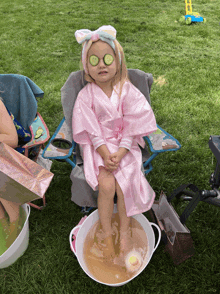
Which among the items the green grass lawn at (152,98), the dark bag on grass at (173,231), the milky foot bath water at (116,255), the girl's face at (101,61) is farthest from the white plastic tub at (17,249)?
the girl's face at (101,61)

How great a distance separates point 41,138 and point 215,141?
1.15 metres

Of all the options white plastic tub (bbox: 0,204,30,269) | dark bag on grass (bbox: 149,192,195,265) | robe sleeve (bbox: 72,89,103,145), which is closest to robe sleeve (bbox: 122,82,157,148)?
robe sleeve (bbox: 72,89,103,145)

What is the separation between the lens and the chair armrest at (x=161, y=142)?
1.61 meters

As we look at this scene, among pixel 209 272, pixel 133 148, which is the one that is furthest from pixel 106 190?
pixel 209 272

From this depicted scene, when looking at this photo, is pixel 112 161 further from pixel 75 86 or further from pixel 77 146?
pixel 75 86

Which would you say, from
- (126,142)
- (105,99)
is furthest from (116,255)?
(105,99)

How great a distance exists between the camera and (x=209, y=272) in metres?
1.60

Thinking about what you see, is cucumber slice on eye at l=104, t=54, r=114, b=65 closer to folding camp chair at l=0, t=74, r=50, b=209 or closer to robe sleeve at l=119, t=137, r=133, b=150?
robe sleeve at l=119, t=137, r=133, b=150

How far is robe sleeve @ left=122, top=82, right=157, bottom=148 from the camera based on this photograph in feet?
5.41

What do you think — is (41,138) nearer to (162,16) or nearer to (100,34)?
(100,34)

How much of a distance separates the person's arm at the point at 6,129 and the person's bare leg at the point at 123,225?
2.44ft

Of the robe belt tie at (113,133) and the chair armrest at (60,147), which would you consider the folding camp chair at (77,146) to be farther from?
the robe belt tie at (113,133)

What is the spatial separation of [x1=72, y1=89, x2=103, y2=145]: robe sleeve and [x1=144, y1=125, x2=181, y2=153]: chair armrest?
36 centimetres

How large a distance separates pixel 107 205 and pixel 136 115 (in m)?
0.65
